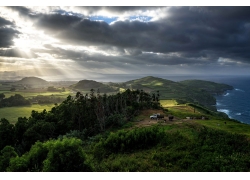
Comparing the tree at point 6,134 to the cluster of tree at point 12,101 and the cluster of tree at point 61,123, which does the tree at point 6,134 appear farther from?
the cluster of tree at point 12,101

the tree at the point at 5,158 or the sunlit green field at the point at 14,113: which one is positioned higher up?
the tree at the point at 5,158

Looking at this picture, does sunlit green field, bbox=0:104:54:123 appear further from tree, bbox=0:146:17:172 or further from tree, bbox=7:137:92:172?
tree, bbox=7:137:92:172

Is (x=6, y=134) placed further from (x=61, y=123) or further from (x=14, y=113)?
(x=14, y=113)

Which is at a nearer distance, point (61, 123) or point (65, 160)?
point (65, 160)

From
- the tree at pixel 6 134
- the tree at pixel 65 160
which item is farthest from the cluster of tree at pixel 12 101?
the tree at pixel 65 160

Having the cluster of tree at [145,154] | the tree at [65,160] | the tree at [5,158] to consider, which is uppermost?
the tree at [65,160]

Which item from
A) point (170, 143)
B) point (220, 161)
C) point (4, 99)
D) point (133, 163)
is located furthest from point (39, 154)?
point (4, 99)

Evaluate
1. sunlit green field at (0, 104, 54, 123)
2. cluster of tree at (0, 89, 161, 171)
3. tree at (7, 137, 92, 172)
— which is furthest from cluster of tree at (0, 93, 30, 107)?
tree at (7, 137, 92, 172)

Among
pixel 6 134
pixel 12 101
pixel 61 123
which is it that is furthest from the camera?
pixel 12 101

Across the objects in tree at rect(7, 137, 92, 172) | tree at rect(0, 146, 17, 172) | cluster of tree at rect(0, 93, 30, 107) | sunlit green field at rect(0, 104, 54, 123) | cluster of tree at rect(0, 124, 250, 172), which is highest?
tree at rect(7, 137, 92, 172)

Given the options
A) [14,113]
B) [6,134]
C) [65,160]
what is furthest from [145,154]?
[14,113]

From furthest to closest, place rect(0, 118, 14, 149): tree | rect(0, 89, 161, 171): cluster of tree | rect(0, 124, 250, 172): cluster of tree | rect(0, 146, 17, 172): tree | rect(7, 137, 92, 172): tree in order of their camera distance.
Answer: rect(0, 118, 14, 149): tree < rect(0, 89, 161, 171): cluster of tree < rect(0, 146, 17, 172): tree < rect(0, 124, 250, 172): cluster of tree < rect(7, 137, 92, 172): tree
